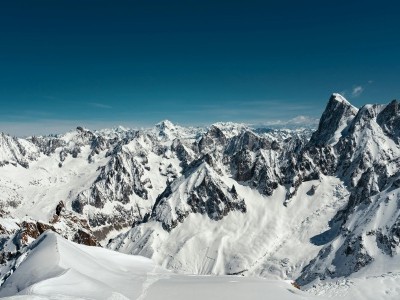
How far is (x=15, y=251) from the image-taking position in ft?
229

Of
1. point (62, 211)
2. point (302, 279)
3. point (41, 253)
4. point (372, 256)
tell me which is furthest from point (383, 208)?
point (41, 253)

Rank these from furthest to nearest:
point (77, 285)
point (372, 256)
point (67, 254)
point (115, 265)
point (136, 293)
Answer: point (372, 256) < point (115, 265) < point (67, 254) < point (136, 293) < point (77, 285)

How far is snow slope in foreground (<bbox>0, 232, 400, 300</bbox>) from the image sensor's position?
36.0 meters

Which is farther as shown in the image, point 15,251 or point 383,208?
point 383,208

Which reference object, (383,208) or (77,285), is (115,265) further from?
(383,208)

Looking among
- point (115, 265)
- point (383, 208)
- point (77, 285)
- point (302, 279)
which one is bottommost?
point (302, 279)

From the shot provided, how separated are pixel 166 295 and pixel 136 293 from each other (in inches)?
121

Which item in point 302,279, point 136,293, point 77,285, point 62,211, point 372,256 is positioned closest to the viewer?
point 77,285

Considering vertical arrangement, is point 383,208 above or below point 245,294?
below

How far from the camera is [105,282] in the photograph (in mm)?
41438

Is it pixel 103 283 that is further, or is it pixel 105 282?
pixel 105 282

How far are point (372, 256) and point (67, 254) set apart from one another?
379ft

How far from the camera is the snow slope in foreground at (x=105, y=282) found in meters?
36.0

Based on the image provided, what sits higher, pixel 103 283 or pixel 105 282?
pixel 103 283
